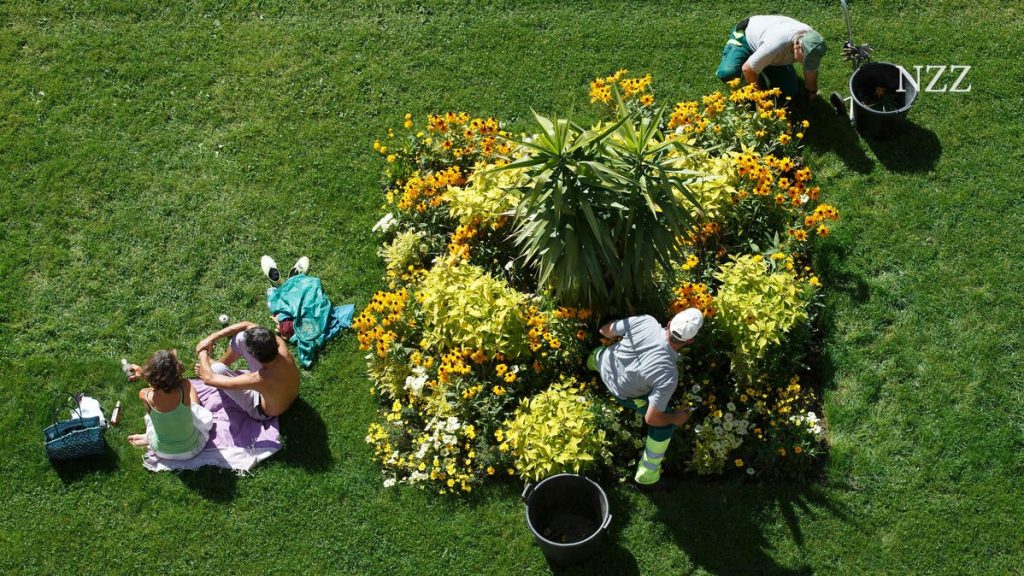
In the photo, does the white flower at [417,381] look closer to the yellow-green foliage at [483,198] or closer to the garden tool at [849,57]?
the yellow-green foliage at [483,198]

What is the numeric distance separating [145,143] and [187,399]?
349 centimetres

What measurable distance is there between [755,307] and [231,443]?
15.0ft

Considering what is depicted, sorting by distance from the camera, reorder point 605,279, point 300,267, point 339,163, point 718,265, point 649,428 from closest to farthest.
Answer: point 649,428
point 605,279
point 718,265
point 300,267
point 339,163

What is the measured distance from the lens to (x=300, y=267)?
8.61 m

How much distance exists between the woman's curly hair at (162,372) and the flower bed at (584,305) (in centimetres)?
155

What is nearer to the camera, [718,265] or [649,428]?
[649,428]

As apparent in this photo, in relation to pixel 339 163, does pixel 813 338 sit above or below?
below

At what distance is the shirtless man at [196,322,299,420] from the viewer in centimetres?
730

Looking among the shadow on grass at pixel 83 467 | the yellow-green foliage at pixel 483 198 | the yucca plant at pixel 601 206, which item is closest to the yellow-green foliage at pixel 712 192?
the yucca plant at pixel 601 206

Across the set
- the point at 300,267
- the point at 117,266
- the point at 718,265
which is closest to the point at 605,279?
the point at 718,265

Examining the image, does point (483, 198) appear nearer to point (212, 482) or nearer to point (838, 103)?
point (212, 482)

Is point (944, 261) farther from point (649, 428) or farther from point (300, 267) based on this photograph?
point (300, 267)

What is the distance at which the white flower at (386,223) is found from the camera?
8750 mm

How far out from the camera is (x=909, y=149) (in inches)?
363
